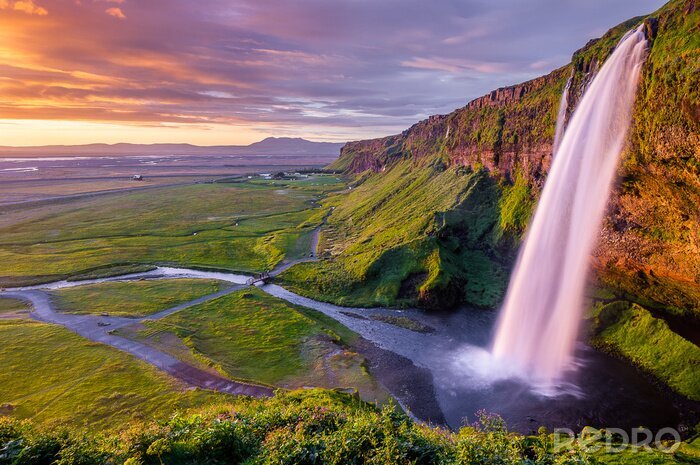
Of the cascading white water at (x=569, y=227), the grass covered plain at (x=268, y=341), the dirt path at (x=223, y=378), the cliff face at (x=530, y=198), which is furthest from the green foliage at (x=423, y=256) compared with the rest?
the grass covered plain at (x=268, y=341)

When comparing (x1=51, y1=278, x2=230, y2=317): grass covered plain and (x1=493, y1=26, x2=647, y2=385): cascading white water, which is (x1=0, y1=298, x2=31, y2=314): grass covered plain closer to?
(x1=51, y1=278, x2=230, y2=317): grass covered plain

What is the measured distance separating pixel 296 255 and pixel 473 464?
278 ft

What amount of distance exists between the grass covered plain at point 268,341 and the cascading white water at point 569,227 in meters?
21.8

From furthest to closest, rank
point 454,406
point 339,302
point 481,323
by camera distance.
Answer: point 339,302 → point 481,323 → point 454,406

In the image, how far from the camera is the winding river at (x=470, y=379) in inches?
1508

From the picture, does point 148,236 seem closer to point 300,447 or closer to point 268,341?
point 268,341

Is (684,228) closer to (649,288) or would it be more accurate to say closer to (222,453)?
(649,288)

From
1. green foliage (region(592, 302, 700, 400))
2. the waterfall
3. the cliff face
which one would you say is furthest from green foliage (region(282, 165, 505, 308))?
the waterfall

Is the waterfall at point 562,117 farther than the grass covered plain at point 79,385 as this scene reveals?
Yes

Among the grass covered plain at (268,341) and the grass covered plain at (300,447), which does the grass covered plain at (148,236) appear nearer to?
the grass covered plain at (268,341)

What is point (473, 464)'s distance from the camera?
61.8 feet

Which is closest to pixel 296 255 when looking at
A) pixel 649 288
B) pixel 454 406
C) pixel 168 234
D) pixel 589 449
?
pixel 168 234

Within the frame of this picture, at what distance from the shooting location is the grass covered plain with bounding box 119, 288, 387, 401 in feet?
156

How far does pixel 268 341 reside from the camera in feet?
188
